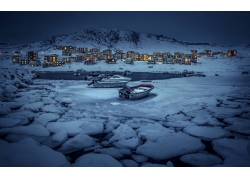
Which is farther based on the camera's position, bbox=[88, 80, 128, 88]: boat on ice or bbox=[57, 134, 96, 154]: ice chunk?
bbox=[88, 80, 128, 88]: boat on ice

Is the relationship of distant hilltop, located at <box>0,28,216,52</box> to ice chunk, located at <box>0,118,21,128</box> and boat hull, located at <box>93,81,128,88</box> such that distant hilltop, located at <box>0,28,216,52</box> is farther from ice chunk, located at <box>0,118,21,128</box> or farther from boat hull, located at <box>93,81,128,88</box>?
ice chunk, located at <box>0,118,21,128</box>

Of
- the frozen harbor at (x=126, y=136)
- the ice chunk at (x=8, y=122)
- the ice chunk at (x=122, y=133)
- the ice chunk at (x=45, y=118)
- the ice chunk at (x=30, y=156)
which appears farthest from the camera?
the ice chunk at (x=45, y=118)

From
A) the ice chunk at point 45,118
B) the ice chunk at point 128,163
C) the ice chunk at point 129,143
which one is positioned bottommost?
the ice chunk at point 128,163

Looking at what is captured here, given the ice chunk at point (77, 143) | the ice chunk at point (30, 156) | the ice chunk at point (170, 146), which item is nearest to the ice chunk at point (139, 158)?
the ice chunk at point (170, 146)

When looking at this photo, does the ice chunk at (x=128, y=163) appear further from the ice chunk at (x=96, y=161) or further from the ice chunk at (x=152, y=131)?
the ice chunk at (x=152, y=131)

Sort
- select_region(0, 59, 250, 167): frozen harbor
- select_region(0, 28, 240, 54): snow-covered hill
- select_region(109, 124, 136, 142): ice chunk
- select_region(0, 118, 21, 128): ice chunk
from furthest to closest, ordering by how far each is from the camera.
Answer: select_region(0, 28, 240, 54): snow-covered hill, select_region(0, 118, 21, 128): ice chunk, select_region(109, 124, 136, 142): ice chunk, select_region(0, 59, 250, 167): frozen harbor

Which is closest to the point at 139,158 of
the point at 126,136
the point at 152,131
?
the point at 126,136

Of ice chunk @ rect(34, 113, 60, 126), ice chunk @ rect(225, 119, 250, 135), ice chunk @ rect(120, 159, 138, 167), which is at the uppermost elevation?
ice chunk @ rect(34, 113, 60, 126)

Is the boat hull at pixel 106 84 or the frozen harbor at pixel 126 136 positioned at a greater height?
the boat hull at pixel 106 84

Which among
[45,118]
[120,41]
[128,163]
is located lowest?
[128,163]

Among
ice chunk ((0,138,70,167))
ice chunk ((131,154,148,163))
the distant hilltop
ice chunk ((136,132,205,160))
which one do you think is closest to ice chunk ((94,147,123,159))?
ice chunk ((131,154,148,163))

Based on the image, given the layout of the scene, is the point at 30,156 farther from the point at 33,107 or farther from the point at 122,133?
the point at 33,107
